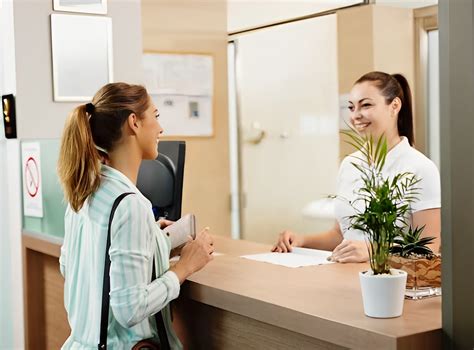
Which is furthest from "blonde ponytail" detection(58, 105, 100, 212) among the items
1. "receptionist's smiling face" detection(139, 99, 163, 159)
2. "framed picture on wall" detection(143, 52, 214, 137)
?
"framed picture on wall" detection(143, 52, 214, 137)

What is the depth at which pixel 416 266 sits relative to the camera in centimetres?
186

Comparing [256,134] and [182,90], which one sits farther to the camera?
[256,134]

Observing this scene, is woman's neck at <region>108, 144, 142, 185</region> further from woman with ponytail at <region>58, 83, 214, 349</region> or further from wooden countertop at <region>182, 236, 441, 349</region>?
wooden countertop at <region>182, 236, 441, 349</region>

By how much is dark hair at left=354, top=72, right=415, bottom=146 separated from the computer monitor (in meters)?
0.85

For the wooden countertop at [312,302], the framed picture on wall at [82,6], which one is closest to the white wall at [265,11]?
the framed picture on wall at [82,6]

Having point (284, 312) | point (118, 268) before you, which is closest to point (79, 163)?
point (118, 268)

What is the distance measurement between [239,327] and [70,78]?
183 cm

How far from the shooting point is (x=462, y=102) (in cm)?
159

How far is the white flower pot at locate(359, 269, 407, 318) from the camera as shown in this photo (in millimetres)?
1635

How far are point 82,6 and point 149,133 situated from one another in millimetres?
1530

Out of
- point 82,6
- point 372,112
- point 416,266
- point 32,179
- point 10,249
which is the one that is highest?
point 82,6

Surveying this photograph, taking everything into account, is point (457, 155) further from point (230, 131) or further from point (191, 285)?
point (230, 131)

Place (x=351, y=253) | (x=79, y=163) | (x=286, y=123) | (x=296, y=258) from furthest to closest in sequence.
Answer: (x=286, y=123) < (x=296, y=258) < (x=351, y=253) < (x=79, y=163)

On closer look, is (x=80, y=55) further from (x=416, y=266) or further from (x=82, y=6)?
(x=416, y=266)
